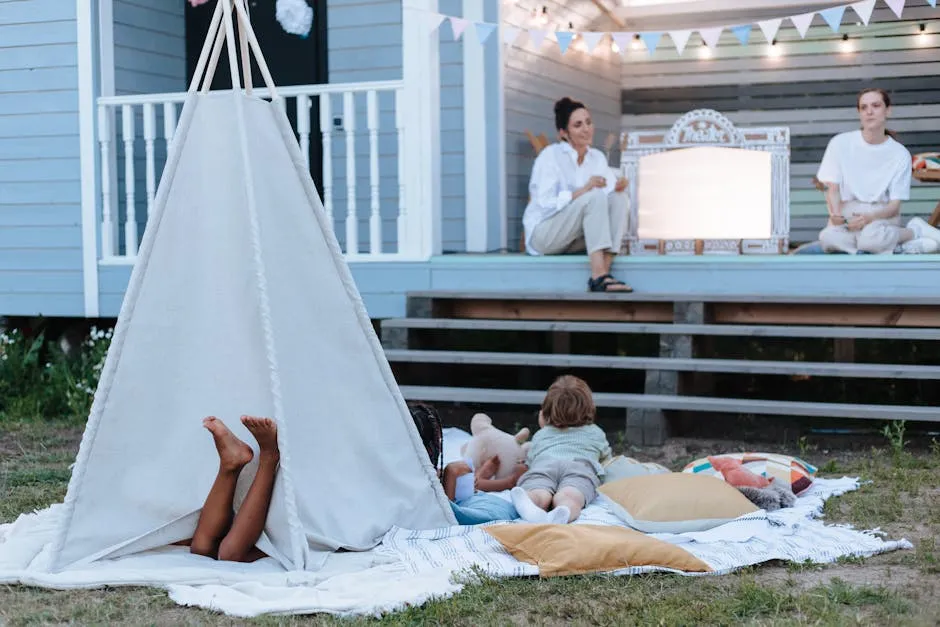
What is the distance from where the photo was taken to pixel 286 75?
8.45 meters

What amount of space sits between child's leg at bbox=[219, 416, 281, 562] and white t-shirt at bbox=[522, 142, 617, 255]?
3.53 meters

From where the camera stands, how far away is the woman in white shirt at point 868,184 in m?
6.62

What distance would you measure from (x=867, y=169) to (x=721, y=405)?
6.04 ft

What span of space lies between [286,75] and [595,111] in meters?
2.36

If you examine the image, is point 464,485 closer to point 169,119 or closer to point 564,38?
point 564,38

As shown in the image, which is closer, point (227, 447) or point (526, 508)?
point (227, 447)

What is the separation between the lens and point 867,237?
21.3 feet

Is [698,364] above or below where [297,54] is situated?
below

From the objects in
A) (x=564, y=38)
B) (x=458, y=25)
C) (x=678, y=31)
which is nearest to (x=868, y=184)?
(x=678, y=31)

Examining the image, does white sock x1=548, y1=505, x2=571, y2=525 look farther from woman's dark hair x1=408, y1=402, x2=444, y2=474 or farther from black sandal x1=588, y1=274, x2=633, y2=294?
black sandal x1=588, y1=274, x2=633, y2=294

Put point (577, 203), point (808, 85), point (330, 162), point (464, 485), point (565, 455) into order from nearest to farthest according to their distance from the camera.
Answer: point (464, 485), point (565, 455), point (577, 203), point (330, 162), point (808, 85)

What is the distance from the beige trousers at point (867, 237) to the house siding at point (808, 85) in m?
2.82

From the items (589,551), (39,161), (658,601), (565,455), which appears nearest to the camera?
(658,601)

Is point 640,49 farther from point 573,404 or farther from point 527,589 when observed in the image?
point 527,589
